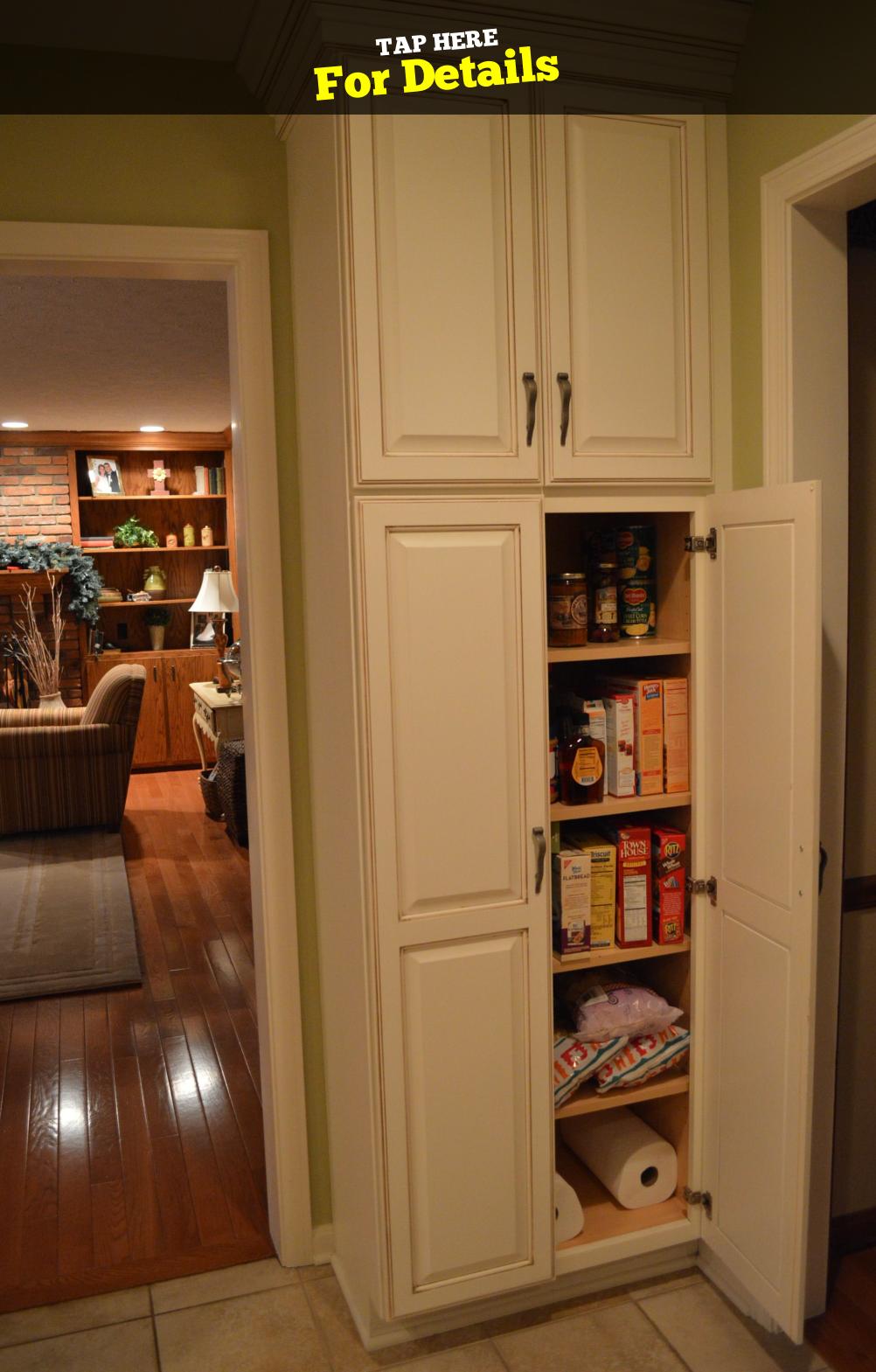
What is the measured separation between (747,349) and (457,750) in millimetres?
970

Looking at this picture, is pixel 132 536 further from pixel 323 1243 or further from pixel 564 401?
pixel 564 401

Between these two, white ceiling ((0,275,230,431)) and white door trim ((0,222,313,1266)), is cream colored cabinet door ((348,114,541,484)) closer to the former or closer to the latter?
white door trim ((0,222,313,1266))

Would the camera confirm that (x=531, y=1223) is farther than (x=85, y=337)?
No

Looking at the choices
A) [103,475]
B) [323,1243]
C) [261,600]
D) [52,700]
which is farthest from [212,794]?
[261,600]

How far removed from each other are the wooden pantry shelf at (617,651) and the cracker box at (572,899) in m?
0.41

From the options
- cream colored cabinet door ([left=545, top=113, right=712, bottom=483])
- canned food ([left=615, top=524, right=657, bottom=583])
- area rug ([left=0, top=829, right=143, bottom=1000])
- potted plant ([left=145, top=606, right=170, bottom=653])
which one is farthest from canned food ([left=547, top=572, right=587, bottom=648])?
potted plant ([left=145, top=606, right=170, bottom=653])

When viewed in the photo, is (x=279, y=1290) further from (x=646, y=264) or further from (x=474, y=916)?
(x=646, y=264)

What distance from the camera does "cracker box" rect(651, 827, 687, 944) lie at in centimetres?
231

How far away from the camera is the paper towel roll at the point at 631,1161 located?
2338 millimetres

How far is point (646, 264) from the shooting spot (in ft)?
6.82

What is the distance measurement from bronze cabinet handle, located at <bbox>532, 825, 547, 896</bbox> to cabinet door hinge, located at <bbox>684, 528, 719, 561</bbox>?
2.10ft

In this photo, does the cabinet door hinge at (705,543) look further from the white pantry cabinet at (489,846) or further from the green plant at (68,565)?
the green plant at (68,565)

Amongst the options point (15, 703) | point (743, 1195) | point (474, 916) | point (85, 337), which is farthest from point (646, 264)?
point (15, 703)

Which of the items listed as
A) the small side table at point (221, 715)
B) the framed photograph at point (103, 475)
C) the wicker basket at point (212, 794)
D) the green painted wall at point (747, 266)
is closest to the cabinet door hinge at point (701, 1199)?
the green painted wall at point (747, 266)
